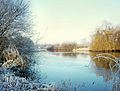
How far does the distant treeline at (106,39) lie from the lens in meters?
53.2

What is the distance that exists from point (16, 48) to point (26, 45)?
1.48 meters

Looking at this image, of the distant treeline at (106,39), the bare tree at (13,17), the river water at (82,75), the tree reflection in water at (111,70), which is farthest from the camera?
the distant treeline at (106,39)

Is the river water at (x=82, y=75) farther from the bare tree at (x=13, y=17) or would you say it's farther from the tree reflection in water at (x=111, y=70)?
the bare tree at (x=13, y=17)

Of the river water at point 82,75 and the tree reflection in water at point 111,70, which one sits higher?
the tree reflection in water at point 111,70

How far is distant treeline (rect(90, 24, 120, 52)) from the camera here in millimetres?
53156

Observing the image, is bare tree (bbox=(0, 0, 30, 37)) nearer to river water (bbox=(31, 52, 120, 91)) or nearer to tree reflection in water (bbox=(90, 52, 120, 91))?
river water (bbox=(31, 52, 120, 91))

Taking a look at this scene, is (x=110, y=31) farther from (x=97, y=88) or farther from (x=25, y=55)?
(x=97, y=88)

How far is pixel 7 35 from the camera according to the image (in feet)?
59.9

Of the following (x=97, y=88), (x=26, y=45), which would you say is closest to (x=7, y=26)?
(x=26, y=45)

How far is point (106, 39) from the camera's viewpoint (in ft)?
174

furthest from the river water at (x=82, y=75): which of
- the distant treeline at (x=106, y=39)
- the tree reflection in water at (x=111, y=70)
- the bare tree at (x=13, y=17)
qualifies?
the distant treeline at (x=106, y=39)

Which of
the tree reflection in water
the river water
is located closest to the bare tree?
the river water

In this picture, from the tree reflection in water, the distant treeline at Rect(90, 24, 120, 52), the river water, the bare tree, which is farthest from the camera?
the distant treeline at Rect(90, 24, 120, 52)

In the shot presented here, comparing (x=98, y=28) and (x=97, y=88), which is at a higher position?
(x=98, y=28)
